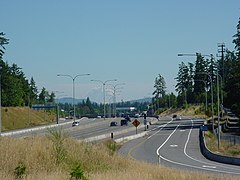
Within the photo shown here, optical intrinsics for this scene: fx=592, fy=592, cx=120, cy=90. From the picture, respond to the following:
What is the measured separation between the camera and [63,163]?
69.4ft

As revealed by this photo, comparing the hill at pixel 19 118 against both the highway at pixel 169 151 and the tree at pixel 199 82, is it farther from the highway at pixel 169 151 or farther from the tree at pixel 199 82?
the tree at pixel 199 82

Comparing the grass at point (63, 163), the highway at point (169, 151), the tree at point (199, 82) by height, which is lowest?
the highway at point (169, 151)

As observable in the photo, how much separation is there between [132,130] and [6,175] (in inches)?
3162

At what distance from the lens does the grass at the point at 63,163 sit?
17.7 m

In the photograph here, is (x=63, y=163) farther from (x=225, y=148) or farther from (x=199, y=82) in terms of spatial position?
(x=199, y=82)

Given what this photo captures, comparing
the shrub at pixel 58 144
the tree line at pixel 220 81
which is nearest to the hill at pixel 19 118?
the tree line at pixel 220 81

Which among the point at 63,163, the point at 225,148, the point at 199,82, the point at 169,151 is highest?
the point at 199,82

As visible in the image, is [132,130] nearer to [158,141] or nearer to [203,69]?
[158,141]

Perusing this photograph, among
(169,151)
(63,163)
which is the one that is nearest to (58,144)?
(63,163)

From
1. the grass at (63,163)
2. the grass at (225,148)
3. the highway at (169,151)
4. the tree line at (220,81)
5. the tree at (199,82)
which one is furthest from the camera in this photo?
the tree at (199,82)

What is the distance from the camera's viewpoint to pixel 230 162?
4681 cm

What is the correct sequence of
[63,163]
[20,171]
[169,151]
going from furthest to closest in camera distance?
[169,151]
[63,163]
[20,171]

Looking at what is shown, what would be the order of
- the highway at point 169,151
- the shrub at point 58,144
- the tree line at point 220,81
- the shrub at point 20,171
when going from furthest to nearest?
the tree line at point 220,81
the highway at point 169,151
the shrub at point 58,144
the shrub at point 20,171

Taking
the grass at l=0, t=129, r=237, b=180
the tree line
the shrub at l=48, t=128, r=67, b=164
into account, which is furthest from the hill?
the shrub at l=48, t=128, r=67, b=164
